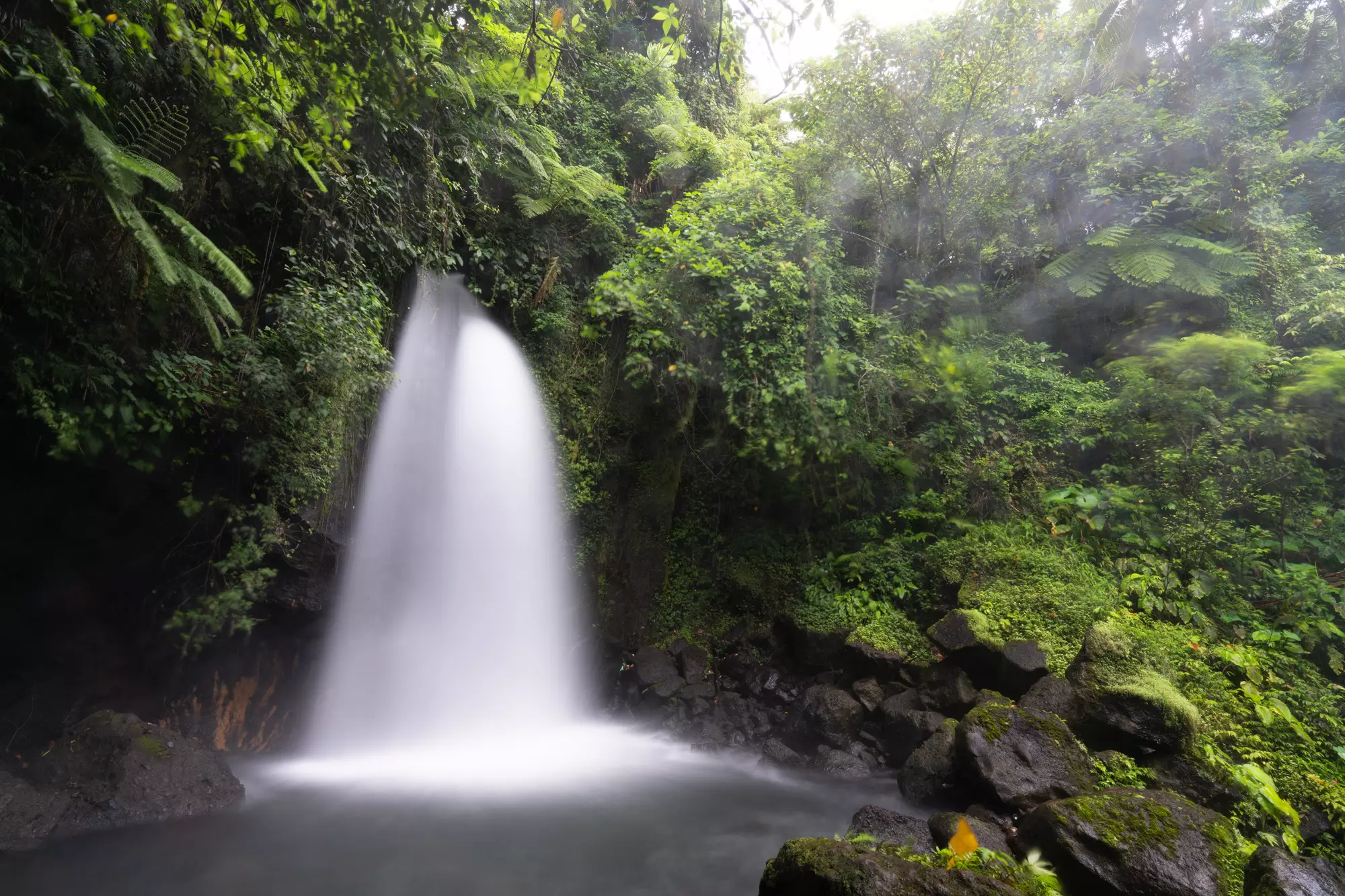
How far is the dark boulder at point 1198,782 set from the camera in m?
4.89

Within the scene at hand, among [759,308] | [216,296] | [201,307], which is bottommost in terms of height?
[201,307]

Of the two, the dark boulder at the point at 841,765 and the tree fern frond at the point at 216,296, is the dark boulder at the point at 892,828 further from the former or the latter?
the tree fern frond at the point at 216,296

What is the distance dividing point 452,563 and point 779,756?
15.0 feet

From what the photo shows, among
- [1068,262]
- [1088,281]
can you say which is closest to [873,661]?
[1088,281]

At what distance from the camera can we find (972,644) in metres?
6.94

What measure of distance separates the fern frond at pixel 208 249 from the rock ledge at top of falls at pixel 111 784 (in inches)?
147

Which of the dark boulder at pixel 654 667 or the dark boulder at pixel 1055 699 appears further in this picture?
the dark boulder at pixel 654 667

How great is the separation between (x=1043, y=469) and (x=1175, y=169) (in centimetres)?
518

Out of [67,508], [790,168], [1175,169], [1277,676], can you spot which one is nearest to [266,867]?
[67,508]

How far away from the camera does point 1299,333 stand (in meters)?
8.75

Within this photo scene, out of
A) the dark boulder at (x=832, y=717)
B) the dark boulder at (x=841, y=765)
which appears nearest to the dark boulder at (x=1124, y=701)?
the dark boulder at (x=841, y=765)

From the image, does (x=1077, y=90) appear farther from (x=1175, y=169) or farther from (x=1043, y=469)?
(x=1043, y=469)

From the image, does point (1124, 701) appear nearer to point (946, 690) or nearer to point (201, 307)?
point (946, 690)

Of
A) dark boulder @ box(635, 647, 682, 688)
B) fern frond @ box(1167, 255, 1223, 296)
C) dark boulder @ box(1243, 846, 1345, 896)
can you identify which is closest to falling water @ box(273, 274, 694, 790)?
dark boulder @ box(635, 647, 682, 688)
